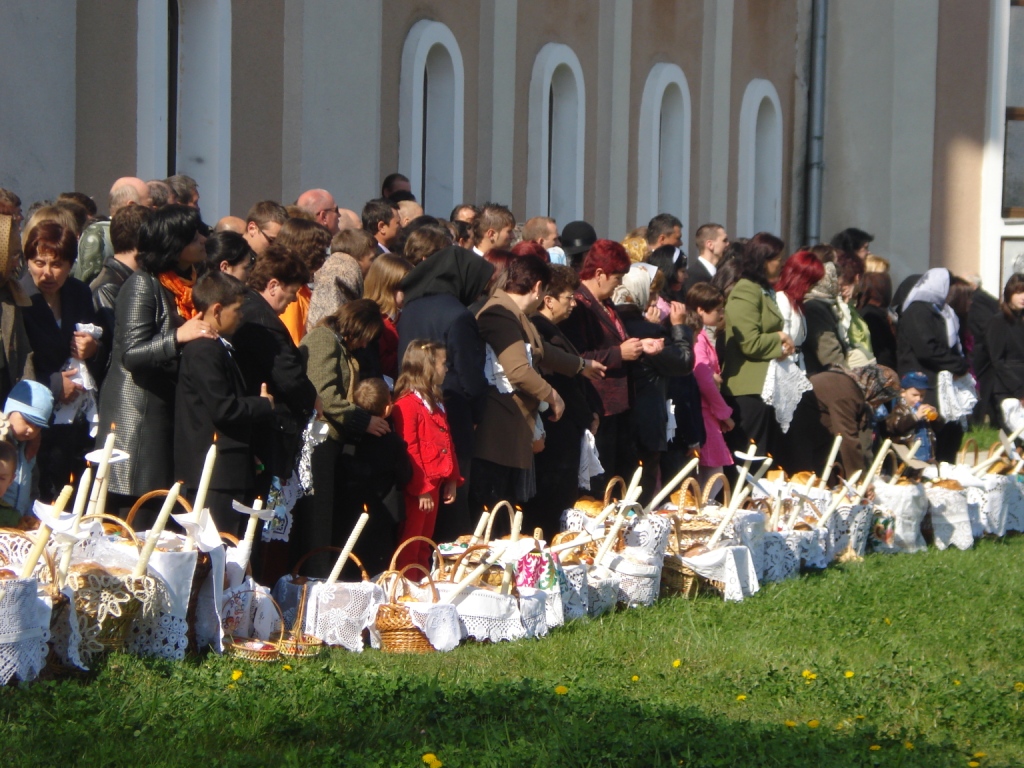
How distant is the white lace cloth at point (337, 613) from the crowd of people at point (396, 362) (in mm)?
540

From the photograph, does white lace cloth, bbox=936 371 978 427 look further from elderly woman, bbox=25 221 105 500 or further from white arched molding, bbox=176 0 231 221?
elderly woman, bbox=25 221 105 500

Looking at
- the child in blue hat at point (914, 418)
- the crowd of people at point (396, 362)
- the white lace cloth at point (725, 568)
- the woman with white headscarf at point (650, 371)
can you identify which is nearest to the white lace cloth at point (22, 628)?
the crowd of people at point (396, 362)

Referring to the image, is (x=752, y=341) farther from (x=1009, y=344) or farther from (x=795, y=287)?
(x=1009, y=344)

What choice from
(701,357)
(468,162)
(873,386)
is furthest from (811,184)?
(701,357)

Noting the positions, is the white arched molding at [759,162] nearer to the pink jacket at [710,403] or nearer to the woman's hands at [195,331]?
the pink jacket at [710,403]

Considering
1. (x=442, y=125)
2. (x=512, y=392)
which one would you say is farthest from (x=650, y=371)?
(x=442, y=125)

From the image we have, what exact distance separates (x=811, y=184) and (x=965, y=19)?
9.63 ft

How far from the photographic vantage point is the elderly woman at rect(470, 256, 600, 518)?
7.74 meters

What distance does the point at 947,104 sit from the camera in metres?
20.3

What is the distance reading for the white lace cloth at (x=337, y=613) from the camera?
609 cm

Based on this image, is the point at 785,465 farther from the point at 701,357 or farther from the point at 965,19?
the point at 965,19

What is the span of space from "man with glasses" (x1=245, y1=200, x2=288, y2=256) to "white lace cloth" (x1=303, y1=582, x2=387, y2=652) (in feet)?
8.05

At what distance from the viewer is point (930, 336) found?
39.1ft

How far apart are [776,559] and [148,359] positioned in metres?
3.90
